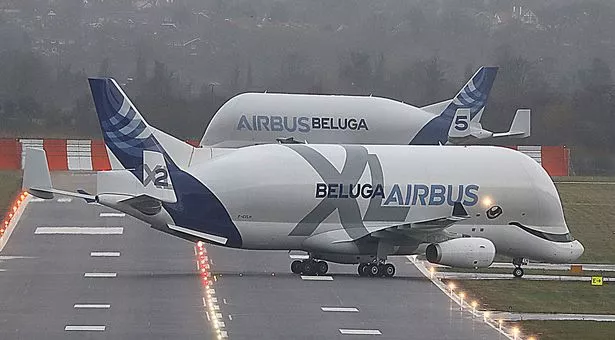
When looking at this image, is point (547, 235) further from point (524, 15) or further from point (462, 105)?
point (524, 15)

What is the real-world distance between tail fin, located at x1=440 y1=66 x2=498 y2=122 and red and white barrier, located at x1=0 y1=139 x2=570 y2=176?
4.63 m

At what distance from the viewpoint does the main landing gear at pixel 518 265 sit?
4006 cm

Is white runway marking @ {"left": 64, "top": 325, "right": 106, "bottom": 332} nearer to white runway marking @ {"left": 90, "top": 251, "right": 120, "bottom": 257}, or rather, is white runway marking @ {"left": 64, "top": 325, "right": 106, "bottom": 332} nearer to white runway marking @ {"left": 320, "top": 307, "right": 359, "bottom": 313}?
white runway marking @ {"left": 320, "top": 307, "right": 359, "bottom": 313}

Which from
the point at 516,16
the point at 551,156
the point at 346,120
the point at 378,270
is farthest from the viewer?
the point at 516,16

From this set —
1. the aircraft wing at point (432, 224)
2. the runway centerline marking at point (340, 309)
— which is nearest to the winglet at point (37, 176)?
the runway centerline marking at point (340, 309)

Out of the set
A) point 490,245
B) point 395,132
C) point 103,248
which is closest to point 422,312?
point 490,245

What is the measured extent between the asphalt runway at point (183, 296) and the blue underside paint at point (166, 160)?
52.1 inches

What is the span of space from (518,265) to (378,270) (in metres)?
4.52

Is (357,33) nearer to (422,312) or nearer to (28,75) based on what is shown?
(28,75)

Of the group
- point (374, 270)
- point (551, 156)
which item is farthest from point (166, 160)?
point (551, 156)

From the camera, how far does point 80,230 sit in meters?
48.0

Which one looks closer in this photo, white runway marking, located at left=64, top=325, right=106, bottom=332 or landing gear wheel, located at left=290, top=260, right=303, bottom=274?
white runway marking, located at left=64, top=325, right=106, bottom=332

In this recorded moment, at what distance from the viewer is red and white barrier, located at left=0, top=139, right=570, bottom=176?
67.4 metres

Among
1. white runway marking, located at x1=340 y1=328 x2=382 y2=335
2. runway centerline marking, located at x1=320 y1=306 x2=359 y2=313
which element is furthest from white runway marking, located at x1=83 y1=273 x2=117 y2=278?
white runway marking, located at x1=340 y1=328 x2=382 y2=335
